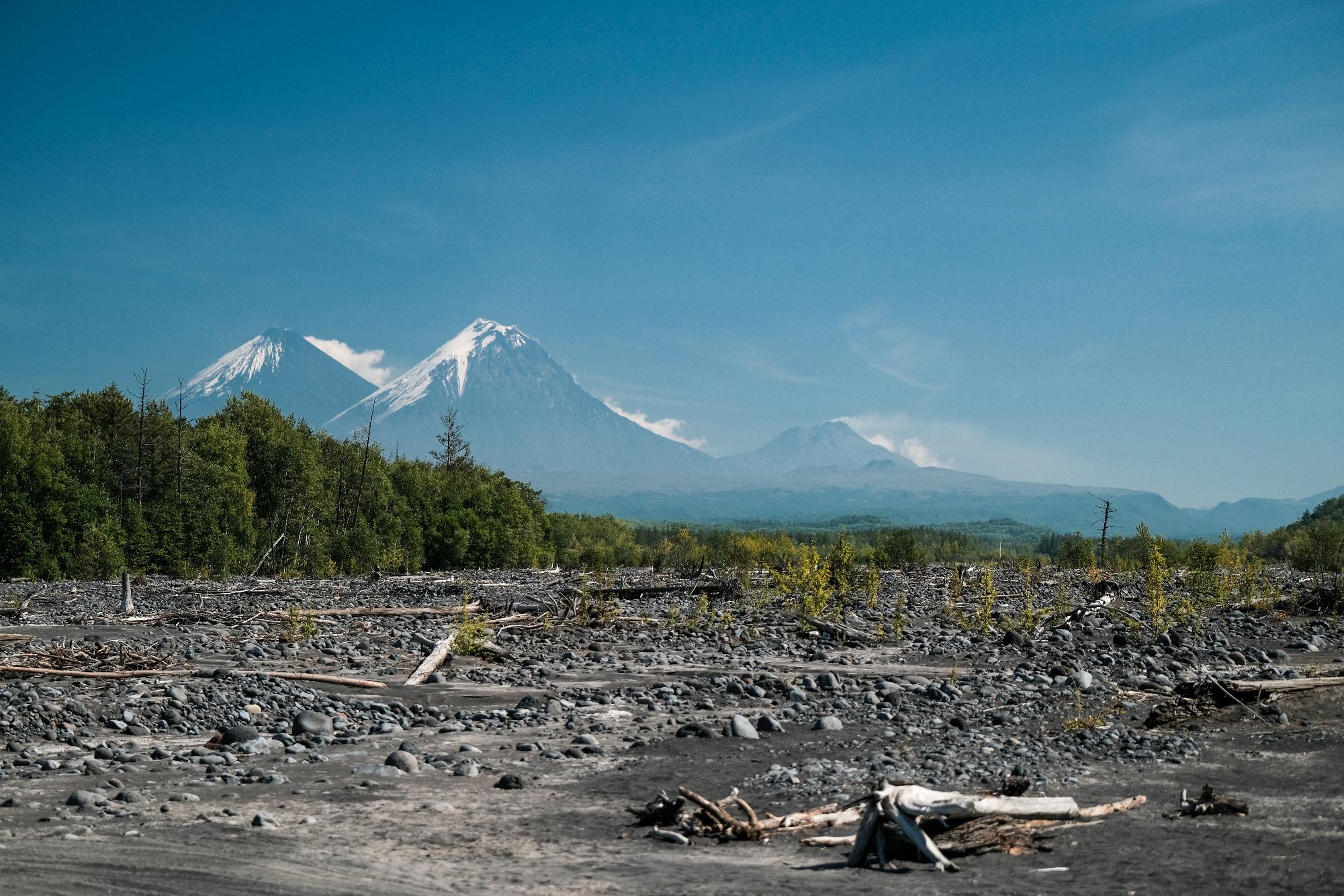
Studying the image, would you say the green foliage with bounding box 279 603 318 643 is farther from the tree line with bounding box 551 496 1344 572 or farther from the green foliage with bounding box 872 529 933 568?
the green foliage with bounding box 872 529 933 568

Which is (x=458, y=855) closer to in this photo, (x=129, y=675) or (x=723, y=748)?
(x=723, y=748)

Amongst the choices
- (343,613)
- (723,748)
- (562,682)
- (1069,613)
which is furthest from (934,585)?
(723,748)

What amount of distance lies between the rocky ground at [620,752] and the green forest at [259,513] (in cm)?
1297

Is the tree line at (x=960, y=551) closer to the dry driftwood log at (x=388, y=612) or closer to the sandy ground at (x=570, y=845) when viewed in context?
the dry driftwood log at (x=388, y=612)

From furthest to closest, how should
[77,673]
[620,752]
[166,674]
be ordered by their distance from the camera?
1. [166,674]
2. [77,673]
3. [620,752]

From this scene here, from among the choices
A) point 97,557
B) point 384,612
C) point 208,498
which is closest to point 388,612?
point 384,612

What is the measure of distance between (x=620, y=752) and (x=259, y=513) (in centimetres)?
5153

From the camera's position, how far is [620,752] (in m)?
→ 9.83

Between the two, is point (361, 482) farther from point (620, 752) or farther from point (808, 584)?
point (620, 752)

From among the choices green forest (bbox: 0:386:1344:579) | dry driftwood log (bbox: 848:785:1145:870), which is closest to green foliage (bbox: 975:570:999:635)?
green forest (bbox: 0:386:1344:579)

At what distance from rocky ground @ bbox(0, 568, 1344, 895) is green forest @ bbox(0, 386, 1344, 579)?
12967 mm

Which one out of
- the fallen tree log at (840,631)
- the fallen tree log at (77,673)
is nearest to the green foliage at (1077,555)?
the fallen tree log at (840,631)

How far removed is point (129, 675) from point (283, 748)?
14.4ft

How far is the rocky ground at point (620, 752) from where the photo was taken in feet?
19.1
